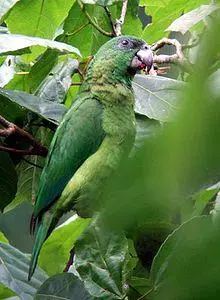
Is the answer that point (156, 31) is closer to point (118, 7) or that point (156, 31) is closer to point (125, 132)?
point (118, 7)

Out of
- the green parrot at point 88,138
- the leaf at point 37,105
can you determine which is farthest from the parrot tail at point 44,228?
the leaf at point 37,105

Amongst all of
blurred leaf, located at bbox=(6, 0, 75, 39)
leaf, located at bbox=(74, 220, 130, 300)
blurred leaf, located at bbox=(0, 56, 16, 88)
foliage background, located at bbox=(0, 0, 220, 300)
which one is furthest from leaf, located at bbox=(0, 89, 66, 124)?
leaf, located at bbox=(74, 220, 130, 300)

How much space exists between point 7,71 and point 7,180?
0.38 m

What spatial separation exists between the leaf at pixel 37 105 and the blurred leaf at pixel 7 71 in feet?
0.74

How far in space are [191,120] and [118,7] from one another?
1784mm

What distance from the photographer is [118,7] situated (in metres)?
1.93

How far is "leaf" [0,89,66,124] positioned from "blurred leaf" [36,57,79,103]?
0.06 metres

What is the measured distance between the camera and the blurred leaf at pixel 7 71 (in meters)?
1.68

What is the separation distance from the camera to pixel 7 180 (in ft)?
4.83

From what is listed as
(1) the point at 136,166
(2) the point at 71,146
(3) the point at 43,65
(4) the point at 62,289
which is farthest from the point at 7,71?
(1) the point at 136,166

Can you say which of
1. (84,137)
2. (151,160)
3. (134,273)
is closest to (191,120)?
(151,160)

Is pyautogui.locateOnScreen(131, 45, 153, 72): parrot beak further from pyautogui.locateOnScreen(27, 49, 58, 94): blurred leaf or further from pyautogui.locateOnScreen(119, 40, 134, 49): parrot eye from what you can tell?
pyautogui.locateOnScreen(27, 49, 58, 94): blurred leaf

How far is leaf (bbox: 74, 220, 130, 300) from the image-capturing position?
39.1 inches

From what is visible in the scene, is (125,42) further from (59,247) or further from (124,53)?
(59,247)
